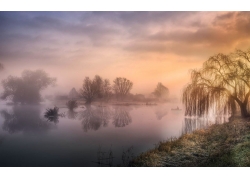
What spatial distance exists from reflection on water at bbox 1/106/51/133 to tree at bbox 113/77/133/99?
1417 mm

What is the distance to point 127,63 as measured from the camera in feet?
17.9

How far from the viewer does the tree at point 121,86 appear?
218 inches

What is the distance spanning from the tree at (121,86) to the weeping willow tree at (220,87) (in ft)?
3.73

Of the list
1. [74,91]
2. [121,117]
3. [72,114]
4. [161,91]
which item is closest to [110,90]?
[121,117]

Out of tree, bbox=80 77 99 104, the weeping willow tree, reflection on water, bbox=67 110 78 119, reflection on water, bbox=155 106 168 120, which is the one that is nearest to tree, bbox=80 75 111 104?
tree, bbox=80 77 99 104

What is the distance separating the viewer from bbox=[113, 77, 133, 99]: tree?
18.2ft

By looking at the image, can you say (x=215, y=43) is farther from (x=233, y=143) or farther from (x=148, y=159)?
(x=148, y=159)

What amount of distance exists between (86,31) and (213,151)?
3.16 metres

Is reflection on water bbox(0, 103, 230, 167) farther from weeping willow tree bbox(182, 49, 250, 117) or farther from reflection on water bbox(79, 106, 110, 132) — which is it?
weeping willow tree bbox(182, 49, 250, 117)

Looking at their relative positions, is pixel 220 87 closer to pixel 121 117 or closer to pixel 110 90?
pixel 121 117

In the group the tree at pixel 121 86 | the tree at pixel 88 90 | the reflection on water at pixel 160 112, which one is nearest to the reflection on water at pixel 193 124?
the reflection on water at pixel 160 112

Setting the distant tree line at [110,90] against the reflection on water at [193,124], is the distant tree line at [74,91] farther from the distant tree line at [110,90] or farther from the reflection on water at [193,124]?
the reflection on water at [193,124]
